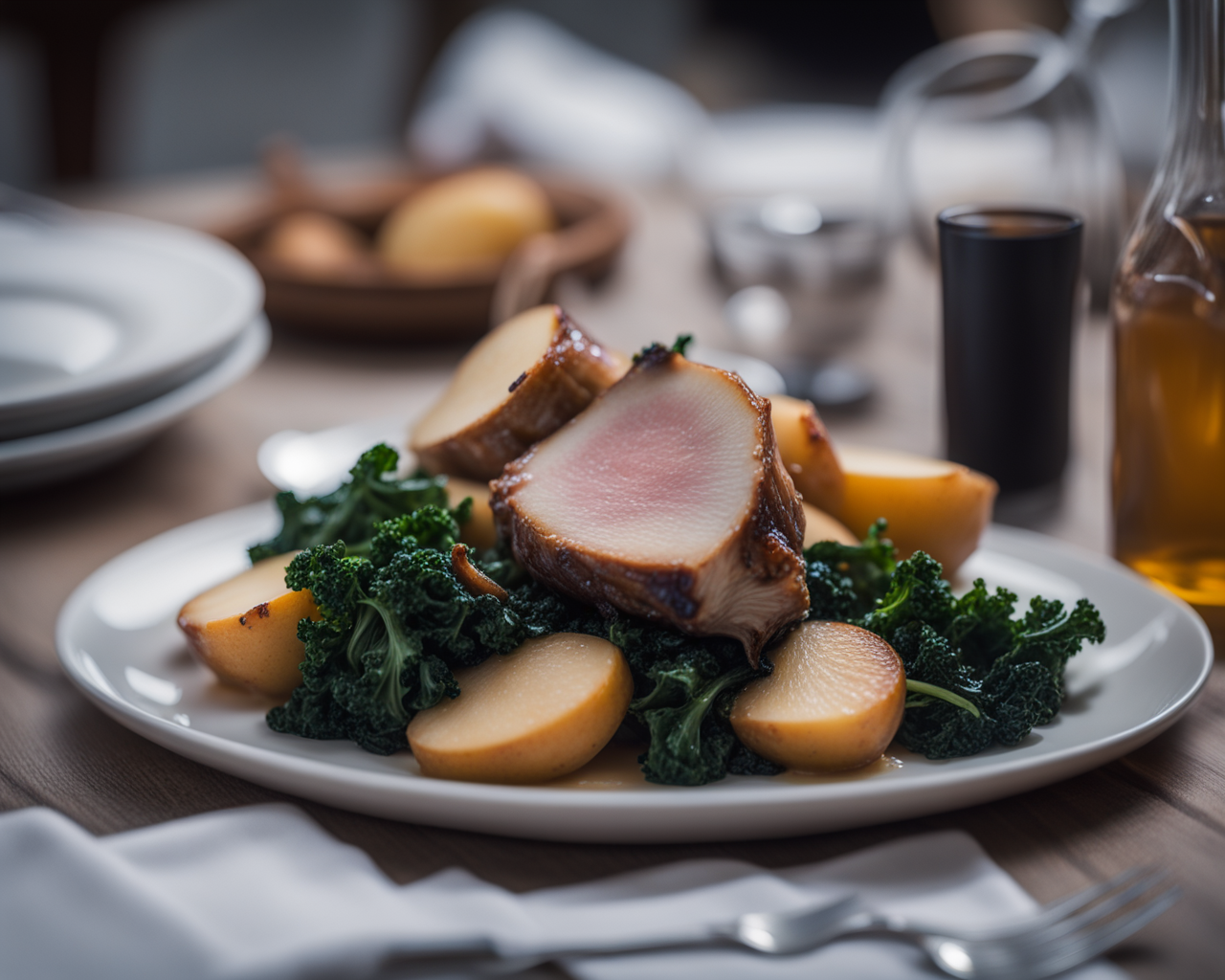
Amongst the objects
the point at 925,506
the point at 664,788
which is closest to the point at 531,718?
the point at 664,788

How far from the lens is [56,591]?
1.27 m

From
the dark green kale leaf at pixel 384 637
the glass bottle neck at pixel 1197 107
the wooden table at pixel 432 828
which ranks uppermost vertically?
the glass bottle neck at pixel 1197 107

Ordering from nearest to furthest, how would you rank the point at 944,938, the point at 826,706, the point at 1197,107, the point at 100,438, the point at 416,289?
the point at 944,938, the point at 826,706, the point at 1197,107, the point at 100,438, the point at 416,289

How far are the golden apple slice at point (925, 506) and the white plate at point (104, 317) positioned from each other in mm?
879

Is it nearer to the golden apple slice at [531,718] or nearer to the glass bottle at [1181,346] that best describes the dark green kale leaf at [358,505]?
the golden apple slice at [531,718]

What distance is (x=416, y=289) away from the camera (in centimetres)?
195

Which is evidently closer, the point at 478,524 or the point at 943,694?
the point at 943,694

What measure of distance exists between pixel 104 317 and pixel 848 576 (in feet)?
3.90

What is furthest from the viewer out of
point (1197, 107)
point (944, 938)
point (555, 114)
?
point (555, 114)

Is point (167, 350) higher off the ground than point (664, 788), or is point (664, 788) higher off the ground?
point (167, 350)

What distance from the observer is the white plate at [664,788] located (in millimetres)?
749

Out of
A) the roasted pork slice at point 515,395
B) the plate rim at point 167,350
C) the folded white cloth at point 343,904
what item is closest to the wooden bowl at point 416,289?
the plate rim at point 167,350

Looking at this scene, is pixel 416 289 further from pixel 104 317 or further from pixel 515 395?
pixel 515 395

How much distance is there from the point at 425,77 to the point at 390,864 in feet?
19.5
